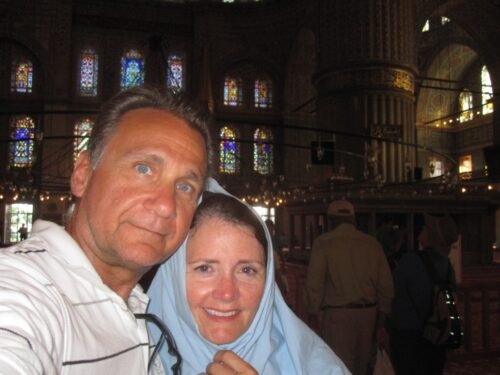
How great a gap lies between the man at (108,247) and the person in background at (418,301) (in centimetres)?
279

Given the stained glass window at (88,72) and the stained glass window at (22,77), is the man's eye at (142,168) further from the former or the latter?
the stained glass window at (22,77)

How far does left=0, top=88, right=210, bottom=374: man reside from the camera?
798mm

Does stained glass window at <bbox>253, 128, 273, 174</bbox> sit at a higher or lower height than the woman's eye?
higher

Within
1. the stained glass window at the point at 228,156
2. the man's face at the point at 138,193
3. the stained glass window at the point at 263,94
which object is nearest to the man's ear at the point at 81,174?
the man's face at the point at 138,193

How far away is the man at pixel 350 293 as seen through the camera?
4.05 metres

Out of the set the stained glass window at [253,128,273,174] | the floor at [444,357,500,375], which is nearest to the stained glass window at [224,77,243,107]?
the stained glass window at [253,128,273,174]

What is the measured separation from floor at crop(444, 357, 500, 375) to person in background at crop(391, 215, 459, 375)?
162 centimetres

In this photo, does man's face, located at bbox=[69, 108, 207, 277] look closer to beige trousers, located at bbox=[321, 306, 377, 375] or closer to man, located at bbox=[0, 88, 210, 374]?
man, located at bbox=[0, 88, 210, 374]

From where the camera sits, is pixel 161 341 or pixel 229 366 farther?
pixel 161 341

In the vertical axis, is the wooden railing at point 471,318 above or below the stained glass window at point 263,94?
below

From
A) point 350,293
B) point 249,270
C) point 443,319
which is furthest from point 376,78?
point 249,270

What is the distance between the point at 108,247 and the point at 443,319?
303 centimetres

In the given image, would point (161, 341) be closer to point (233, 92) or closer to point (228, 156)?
point (228, 156)

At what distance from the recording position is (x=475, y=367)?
5082mm
